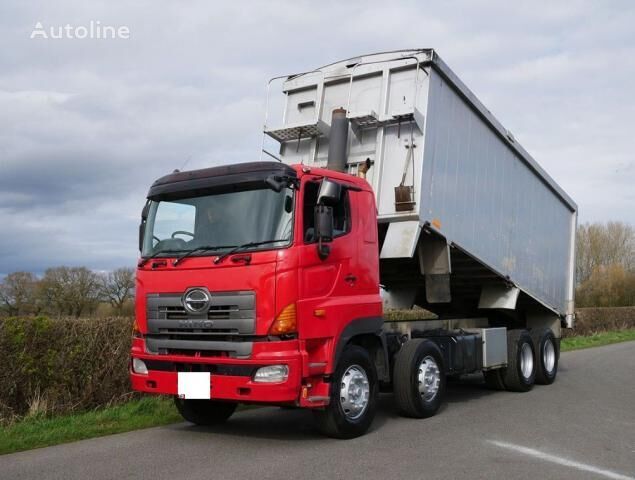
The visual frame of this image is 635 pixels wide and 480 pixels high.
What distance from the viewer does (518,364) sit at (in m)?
9.95

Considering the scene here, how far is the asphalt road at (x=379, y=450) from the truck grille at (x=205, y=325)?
0.94 m

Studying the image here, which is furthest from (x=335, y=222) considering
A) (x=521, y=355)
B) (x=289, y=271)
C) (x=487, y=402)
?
(x=521, y=355)

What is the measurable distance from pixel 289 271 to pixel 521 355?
5.71 m

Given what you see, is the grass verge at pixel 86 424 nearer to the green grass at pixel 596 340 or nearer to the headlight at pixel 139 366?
the headlight at pixel 139 366

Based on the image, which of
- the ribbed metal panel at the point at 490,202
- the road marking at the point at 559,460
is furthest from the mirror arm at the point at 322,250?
the road marking at the point at 559,460

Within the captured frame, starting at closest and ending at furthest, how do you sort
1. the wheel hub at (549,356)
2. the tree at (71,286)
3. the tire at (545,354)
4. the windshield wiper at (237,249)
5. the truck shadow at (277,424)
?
the windshield wiper at (237,249)
the truck shadow at (277,424)
the tire at (545,354)
the wheel hub at (549,356)
the tree at (71,286)

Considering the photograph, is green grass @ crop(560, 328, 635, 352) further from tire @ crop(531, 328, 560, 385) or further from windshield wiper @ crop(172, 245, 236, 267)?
windshield wiper @ crop(172, 245, 236, 267)

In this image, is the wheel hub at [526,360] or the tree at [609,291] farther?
the tree at [609,291]

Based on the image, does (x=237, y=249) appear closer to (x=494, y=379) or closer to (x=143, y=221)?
(x=143, y=221)

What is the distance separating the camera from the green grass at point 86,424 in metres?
6.34

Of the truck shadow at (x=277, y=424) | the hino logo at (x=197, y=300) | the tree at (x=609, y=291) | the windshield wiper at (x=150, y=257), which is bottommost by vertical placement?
the truck shadow at (x=277, y=424)

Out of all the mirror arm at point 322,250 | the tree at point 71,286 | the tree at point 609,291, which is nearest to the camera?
the mirror arm at point 322,250

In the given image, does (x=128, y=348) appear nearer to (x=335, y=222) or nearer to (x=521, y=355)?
(x=335, y=222)

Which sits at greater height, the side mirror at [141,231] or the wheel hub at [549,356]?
the side mirror at [141,231]
